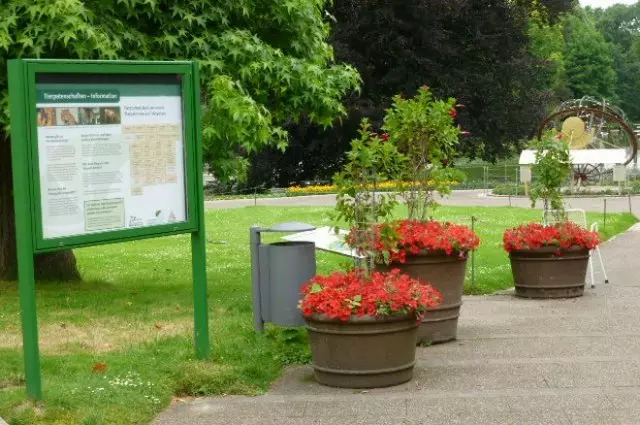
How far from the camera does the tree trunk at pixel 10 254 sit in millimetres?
13391

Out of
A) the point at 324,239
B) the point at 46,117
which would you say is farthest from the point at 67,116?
the point at 324,239

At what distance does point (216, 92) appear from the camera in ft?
35.7

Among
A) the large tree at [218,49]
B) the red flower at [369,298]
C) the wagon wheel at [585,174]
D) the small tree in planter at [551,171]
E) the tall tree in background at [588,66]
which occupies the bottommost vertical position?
the wagon wheel at [585,174]

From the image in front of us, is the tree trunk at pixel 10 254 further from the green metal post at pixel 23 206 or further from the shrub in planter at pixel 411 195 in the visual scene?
the green metal post at pixel 23 206

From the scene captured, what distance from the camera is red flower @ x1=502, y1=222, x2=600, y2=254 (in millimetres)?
12031

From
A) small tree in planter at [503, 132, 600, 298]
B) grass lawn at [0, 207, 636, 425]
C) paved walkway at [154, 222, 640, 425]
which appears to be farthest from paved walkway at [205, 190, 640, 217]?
paved walkway at [154, 222, 640, 425]

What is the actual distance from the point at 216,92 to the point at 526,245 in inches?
149

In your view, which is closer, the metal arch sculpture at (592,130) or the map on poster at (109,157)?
the map on poster at (109,157)

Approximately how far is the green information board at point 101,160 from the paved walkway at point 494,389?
3.88 feet

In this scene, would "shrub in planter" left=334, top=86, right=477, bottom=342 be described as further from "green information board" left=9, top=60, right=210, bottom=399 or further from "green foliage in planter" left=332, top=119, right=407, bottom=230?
"green information board" left=9, top=60, right=210, bottom=399

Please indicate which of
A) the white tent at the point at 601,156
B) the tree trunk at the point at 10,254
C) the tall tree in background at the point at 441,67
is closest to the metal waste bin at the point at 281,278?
the tree trunk at the point at 10,254

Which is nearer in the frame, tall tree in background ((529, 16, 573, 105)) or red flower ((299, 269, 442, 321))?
red flower ((299, 269, 442, 321))

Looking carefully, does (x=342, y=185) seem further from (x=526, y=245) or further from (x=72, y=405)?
(x=526, y=245)

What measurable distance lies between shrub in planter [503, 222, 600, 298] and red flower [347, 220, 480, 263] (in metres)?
2.72
